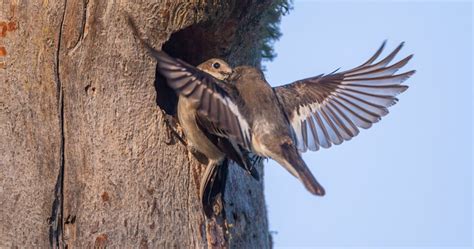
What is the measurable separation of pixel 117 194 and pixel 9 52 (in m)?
1.09

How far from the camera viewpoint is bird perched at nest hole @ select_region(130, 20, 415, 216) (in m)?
4.64

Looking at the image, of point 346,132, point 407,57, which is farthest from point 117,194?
point 407,57

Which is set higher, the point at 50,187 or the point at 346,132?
the point at 346,132

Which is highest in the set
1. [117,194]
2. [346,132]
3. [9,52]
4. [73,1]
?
[73,1]

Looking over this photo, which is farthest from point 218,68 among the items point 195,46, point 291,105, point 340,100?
point 340,100

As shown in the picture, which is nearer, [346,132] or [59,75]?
[59,75]

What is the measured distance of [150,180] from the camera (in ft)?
16.2

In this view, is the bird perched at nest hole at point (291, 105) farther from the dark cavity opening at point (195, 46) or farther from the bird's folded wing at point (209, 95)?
the dark cavity opening at point (195, 46)

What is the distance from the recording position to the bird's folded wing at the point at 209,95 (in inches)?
176

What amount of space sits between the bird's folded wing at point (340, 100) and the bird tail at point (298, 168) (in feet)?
1.16

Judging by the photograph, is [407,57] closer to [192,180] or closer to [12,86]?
[192,180]

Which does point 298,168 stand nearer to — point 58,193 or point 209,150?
point 209,150

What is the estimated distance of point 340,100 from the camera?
5.57m

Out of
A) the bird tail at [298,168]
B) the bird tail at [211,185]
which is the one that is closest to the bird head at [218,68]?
the bird tail at [211,185]
